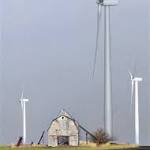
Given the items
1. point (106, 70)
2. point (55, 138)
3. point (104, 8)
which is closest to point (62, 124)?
point (55, 138)

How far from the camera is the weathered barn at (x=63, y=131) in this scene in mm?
63278

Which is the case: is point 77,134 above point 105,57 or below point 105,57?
below

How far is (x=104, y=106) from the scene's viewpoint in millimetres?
63281

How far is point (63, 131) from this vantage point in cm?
6375

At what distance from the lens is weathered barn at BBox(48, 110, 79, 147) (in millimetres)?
63278

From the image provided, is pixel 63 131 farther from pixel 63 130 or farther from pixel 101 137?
pixel 101 137

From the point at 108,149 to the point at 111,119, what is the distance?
619 cm

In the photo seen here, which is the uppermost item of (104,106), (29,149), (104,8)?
(104,8)

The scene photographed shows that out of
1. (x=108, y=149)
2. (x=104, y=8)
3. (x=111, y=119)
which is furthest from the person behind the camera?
(x=104, y=8)

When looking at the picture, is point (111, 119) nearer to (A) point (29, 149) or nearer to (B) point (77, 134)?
(B) point (77, 134)

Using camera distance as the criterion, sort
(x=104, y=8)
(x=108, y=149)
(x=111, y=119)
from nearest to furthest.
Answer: (x=108, y=149) → (x=111, y=119) → (x=104, y=8)

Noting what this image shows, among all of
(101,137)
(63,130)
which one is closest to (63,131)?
(63,130)

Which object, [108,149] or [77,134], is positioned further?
[77,134]

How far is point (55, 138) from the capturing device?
64.4 meters
